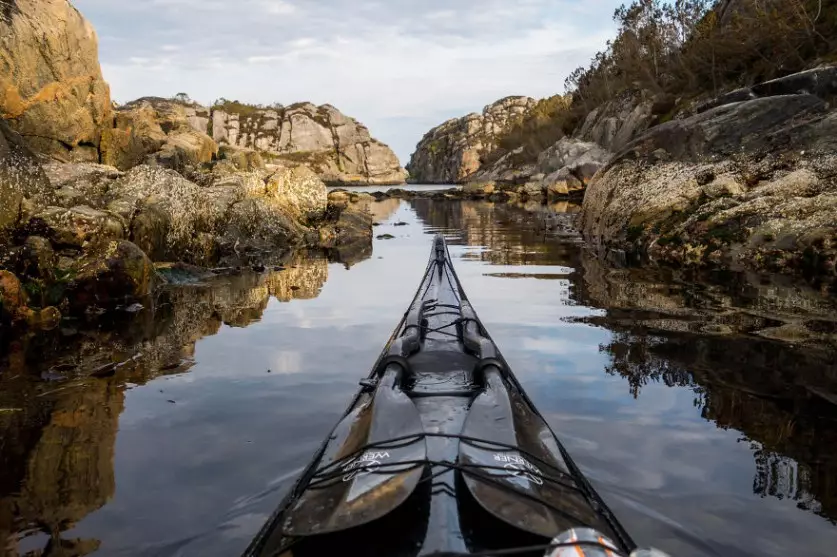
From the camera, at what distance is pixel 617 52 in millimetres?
62062

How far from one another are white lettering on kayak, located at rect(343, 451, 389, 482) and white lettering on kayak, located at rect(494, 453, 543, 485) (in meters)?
0.62

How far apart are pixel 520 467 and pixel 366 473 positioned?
797 millimetres

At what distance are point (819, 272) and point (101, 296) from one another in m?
14.2

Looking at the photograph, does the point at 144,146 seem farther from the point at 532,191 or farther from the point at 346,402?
the point at 532,191

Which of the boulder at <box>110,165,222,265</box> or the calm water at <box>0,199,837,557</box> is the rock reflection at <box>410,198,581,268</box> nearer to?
the calm water at <box>0,199,837,557</box>

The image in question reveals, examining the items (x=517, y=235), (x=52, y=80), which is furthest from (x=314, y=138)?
(x=517, y=235)

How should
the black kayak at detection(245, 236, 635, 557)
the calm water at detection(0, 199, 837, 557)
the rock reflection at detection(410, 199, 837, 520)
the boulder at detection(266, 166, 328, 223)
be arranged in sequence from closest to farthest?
the black kayak at detection(245, 236, 635, 557) → the calm water at detection(0, 199, 837, 557) → the rock reflection at detection(410, 199, 837, 520) → the boulder at detection(266, 166, 328, 223)

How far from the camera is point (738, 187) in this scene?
16750 millimetres

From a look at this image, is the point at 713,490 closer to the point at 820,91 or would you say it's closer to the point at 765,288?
the point at 765,288

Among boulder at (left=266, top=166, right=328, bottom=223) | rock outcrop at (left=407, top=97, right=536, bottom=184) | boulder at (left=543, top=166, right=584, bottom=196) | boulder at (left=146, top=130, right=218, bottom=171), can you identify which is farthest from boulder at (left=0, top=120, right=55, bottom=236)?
rock outcrop at (left=407, top=97, right=536, bottom=184)

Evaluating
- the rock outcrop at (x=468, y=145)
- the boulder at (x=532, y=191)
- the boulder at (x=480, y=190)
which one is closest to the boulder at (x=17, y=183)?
the boulder at (x=532, y=191)

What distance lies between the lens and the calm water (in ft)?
14.1

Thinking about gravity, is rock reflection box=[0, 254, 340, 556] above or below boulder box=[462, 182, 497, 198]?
below

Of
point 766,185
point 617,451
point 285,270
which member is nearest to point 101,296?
point 285,270
